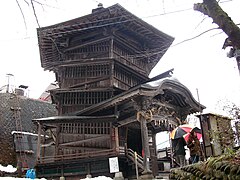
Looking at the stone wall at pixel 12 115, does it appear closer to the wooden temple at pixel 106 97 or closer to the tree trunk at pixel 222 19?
the wooden temple at pixel 106 97

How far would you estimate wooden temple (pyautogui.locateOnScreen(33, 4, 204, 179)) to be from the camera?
14.8 m

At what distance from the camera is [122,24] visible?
57.4 ft

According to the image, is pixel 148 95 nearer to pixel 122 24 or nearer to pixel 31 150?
pixel 122 24

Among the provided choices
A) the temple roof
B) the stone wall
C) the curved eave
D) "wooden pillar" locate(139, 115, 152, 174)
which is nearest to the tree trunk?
the curved eave

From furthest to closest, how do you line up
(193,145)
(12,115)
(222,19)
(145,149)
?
1. (12,115)
2. (145,149)
3. (193,145)
4. (222,19)

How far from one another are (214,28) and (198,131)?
8124 mm

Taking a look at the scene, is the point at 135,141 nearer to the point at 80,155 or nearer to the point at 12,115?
the point at 80,155

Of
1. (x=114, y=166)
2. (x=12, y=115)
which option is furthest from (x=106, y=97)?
(x=12, y=115)

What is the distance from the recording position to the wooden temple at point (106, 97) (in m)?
14.8

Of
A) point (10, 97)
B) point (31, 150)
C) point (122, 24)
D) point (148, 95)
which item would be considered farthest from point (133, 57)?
point (10, 97)

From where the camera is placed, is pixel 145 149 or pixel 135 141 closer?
pixel 145 149

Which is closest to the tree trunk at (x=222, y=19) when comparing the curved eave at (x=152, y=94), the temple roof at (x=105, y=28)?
the curved eave at (x=152, y=94)

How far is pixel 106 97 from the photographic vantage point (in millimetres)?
17344

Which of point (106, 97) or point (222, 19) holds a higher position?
point (106, 97)
